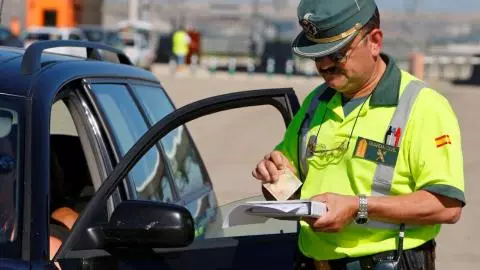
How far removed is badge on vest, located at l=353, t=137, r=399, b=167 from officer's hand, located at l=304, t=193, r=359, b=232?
0.17 m

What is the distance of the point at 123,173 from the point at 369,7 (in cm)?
86

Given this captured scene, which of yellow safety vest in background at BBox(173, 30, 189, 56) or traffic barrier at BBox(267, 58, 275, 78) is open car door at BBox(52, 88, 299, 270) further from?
yellow safety vest in background at BBox(173, 30, 189, 56)

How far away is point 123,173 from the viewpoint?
3.41 m

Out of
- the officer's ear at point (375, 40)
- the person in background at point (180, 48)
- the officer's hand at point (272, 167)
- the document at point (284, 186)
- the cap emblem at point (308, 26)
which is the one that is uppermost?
the cap emblem at point (308, 26)

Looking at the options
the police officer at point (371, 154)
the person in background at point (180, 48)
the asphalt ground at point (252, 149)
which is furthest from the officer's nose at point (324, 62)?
the person in background at point (180, 48)

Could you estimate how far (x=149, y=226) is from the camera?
3268 mm

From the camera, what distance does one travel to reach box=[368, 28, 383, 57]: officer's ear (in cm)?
332

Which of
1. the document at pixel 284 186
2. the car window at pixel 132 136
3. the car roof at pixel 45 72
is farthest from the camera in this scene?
the car window at pixel 132 136

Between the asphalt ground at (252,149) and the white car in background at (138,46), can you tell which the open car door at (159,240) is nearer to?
the asphalt ground at (252,149)

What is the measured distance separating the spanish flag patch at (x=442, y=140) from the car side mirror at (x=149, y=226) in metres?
0.73

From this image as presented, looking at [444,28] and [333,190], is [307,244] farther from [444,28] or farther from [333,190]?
[444,28]

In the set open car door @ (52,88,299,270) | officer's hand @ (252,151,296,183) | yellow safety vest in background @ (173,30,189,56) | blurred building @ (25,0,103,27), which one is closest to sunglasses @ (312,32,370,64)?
officer's hand @ (252,151,296,183)

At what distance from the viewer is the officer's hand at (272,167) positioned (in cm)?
345

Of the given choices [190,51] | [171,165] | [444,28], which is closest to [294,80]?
[190,51]
